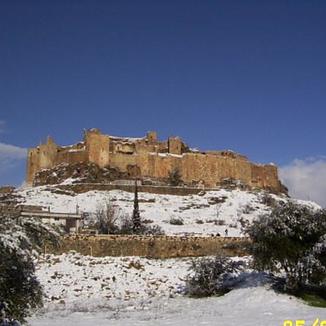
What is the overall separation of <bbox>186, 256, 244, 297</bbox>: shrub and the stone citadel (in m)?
48.5

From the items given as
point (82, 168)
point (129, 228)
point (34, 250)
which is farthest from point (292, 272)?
point (82, 168)

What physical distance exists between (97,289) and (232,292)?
6.05m

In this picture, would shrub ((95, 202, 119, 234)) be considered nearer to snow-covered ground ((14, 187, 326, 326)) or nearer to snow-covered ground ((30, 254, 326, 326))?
snow-covered ground ((14, 187, 326, 326))

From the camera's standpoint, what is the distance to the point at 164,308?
19.9 meters

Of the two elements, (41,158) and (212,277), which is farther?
(41,158)

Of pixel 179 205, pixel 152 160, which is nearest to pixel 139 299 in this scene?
pixel 179 205

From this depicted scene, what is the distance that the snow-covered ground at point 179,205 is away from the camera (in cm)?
5366

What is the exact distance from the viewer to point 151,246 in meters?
33.4

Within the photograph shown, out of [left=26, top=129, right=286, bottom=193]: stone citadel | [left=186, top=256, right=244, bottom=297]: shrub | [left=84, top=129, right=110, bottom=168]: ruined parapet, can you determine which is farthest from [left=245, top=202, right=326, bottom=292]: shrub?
[left=84, top=129, right=110, bottom=168]: ruined parapet

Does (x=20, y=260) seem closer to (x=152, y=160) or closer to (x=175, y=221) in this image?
(x=175, y=221)

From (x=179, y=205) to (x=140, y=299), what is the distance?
41013 millimetres

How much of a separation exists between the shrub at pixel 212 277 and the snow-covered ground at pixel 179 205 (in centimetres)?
2262

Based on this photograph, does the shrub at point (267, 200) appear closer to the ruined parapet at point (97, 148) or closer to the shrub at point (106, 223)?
the ruined parapet at point (97, 148)

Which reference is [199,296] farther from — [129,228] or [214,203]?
[214,203]
